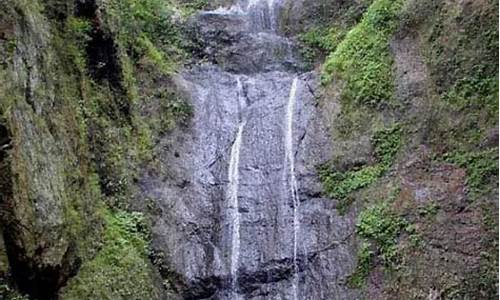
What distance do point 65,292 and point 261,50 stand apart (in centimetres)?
1117

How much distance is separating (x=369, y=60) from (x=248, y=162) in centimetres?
398

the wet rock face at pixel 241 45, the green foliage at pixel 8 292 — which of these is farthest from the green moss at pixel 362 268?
the wet rock face at pixel 241 45

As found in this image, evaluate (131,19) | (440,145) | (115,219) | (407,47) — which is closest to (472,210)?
(440,145)

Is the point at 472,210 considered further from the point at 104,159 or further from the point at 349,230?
the point at 104,159

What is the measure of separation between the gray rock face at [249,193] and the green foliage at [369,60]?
0.89 m

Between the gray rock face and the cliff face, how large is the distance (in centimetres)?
4

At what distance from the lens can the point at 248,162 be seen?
1471cm

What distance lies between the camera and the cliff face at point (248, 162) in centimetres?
913

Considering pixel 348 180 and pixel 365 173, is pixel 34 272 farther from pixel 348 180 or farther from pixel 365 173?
pixel 365 173

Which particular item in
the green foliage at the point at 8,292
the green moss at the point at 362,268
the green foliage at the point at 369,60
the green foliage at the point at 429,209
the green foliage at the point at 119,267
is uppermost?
the green foliage at the point at 369,60

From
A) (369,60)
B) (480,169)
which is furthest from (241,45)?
(480,169)

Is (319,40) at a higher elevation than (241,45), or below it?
higher

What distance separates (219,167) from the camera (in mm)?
14602

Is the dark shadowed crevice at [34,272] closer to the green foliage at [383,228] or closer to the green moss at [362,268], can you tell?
the green moss at [362,268]
